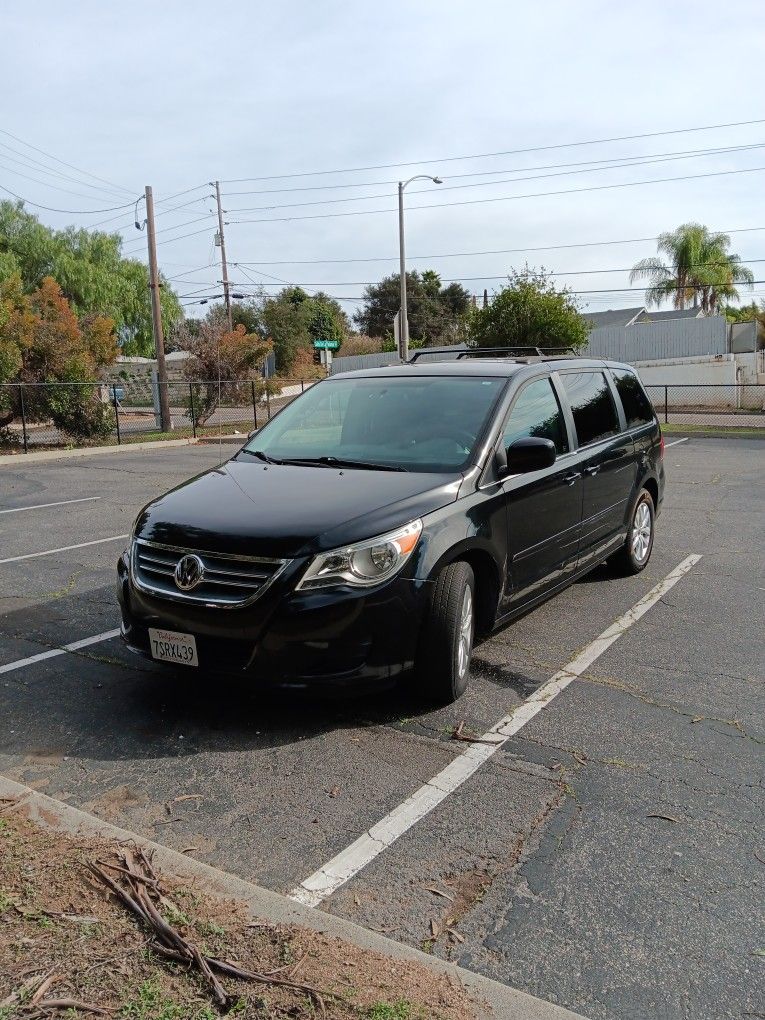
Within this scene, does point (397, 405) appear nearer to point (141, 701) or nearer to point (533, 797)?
point (141, 701)

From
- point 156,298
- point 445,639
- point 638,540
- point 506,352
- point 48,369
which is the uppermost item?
point 156,298

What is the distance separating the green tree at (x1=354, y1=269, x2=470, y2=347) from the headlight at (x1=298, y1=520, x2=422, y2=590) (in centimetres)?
7088

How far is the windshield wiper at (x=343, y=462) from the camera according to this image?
4.82 metres

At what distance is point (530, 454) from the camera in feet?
15.7

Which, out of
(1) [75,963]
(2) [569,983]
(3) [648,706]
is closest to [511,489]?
(3) [648,706]

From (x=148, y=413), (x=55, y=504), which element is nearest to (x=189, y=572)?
(x=55, y=504)

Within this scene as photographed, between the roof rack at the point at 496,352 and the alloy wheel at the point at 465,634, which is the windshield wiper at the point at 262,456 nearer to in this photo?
A: the alloy wheel at the point at 465,634

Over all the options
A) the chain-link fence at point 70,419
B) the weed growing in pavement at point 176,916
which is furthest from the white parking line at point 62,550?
the chain-link fence at point 70,419

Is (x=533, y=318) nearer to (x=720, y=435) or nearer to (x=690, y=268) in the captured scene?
(x=720, y=435)

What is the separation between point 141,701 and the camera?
457 centimetres

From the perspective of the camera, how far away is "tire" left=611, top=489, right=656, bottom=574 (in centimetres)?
717

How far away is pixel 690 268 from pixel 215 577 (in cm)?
5808

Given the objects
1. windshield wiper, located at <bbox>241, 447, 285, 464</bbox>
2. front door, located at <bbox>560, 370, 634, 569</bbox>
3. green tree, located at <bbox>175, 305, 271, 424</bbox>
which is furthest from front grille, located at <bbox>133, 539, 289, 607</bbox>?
green tree, located at <bbox>175, 305, 271, 424</bbox>

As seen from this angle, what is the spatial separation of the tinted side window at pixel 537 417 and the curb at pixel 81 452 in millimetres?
A: 16292
